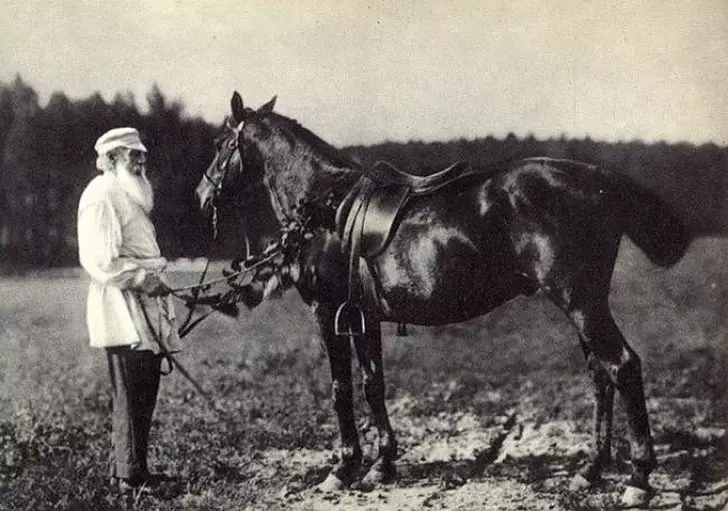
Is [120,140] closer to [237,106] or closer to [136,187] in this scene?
[136,187]

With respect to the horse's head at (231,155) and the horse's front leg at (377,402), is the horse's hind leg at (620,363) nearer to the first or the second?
the horse's front leg at (377,402)

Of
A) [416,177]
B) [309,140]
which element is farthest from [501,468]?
[309,140]

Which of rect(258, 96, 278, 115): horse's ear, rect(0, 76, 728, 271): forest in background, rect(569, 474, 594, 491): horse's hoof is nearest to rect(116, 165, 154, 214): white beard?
rect(0, 76, 728, 271): forest in background

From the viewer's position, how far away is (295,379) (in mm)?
3598

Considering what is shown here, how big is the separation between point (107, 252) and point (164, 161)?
0.54 m

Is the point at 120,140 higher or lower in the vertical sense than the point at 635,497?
higher

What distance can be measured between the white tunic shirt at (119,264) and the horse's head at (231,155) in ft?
1.04

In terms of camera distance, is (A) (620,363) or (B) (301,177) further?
(B) (301,177)

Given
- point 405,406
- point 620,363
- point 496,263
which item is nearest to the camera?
point 620,363

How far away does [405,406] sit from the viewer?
353 cm

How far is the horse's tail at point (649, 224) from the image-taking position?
3160mm

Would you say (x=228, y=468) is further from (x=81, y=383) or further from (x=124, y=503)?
(x=81, y=383)

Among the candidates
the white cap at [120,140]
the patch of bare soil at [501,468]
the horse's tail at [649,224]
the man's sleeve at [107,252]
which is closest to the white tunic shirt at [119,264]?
the man's sleeve at [107,252]

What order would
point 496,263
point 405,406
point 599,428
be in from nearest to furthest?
1. point 496,263
2. point 599,428
3. point 405,406
